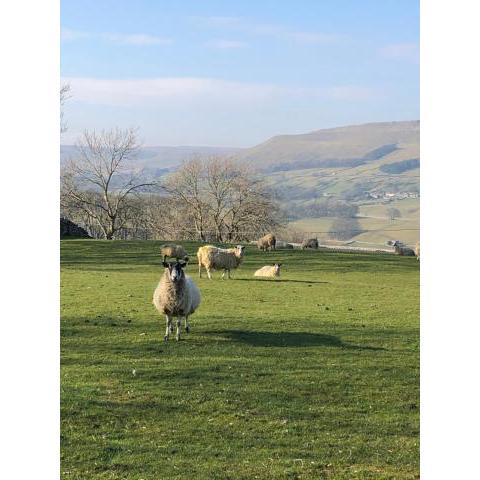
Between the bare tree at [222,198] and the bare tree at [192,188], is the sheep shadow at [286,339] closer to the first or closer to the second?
the bare tree at [222,198]

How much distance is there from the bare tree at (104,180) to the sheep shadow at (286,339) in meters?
29.4

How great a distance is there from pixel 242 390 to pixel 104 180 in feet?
115

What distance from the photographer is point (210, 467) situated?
502 cm

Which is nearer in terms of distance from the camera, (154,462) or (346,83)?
(154,462)

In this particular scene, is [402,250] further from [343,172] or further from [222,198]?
[222,198]

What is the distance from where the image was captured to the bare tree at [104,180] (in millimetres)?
39344

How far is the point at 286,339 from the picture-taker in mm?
9578

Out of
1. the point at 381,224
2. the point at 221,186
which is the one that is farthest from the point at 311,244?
the point at 221,186
